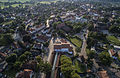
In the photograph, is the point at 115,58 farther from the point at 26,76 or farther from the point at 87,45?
the point at 26,76

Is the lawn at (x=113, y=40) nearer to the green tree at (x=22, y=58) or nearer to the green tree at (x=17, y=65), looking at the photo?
the green tree at (x=22, y=58)

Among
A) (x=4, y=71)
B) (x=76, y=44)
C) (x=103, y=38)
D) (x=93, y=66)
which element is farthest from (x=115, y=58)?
(x=4, y=71)

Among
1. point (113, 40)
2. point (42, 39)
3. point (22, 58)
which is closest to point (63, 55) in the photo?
point (22, 58)

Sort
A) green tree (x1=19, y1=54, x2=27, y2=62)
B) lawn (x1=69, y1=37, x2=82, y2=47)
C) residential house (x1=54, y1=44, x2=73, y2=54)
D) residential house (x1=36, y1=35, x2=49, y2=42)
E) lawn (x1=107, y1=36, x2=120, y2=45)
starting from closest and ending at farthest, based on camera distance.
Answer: green tree (x1=19, y1=54, x2=27, y2=62) → residential house (x1=54, y1=44, x2=73, y2=54) → lawn (x1=69, y1=37, x2=82, y2=47) → lawn (x1=107, y1=36, x2=120, y2=45) → residential house (x1=36, y1=35, x2=49, y2=42)

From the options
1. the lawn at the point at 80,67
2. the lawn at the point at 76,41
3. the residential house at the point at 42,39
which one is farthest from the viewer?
the residential house at the point at 42,39

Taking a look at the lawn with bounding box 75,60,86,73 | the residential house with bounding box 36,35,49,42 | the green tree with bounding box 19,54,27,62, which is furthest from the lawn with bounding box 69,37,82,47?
the green tree with bounding box 19,54,27,62

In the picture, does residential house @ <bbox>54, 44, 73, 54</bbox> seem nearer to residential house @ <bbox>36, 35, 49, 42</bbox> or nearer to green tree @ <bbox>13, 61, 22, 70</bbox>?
residential house @ <bbox>36, 35, 49, 42</bbox>

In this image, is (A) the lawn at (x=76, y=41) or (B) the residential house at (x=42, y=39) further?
(B) the residential house at (x=42, y=39)

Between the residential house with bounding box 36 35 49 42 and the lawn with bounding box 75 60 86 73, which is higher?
the residential house with bounding box 36 35 49 42

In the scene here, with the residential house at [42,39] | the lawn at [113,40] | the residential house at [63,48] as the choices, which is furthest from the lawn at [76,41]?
the lawn at [113,40]

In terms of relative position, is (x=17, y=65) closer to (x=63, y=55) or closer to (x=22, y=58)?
(x=22, y=58)

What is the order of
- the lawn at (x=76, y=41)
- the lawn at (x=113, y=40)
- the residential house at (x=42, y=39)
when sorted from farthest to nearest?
1. the residential house at (x=42, y=39)
2. the lawn at (x=113, y=40)
3. the lawn at (x=76, y=41)
